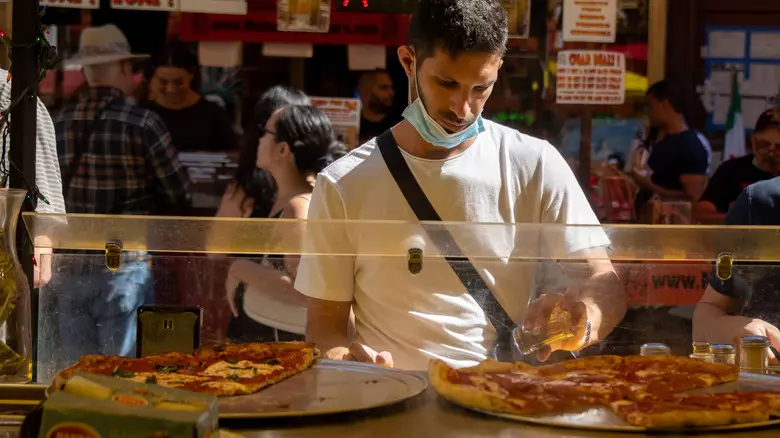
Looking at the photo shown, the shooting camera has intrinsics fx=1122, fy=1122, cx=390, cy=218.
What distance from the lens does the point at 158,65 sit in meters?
6.34

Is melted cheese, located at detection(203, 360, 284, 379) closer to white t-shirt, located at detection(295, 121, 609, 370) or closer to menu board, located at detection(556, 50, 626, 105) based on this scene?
white t-shirt, located at detection(295, 121, 609, 370)

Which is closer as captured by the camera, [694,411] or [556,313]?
[694,411]

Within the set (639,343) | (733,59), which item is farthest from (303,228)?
(733,59)

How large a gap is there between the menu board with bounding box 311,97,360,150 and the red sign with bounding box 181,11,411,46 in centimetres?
33

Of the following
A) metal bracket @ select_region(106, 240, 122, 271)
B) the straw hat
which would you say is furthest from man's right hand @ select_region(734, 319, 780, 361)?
the straw hat

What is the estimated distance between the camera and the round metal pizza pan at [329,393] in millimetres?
2215

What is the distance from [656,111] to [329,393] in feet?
14.6

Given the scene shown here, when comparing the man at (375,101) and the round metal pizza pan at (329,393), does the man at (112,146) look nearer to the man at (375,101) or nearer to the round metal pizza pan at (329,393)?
the man at (375,101)

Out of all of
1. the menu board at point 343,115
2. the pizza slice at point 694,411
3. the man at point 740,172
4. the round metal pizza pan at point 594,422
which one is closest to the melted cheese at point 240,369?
the round metal pizza pan at point 594,422

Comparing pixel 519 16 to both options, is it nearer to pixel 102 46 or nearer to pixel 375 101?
pixel 375 101

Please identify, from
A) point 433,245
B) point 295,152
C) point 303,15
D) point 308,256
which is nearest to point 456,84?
point 433,245

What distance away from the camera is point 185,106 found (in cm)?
634

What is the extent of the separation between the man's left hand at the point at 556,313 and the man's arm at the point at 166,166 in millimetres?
3862

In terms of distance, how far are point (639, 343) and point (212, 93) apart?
409 cm
